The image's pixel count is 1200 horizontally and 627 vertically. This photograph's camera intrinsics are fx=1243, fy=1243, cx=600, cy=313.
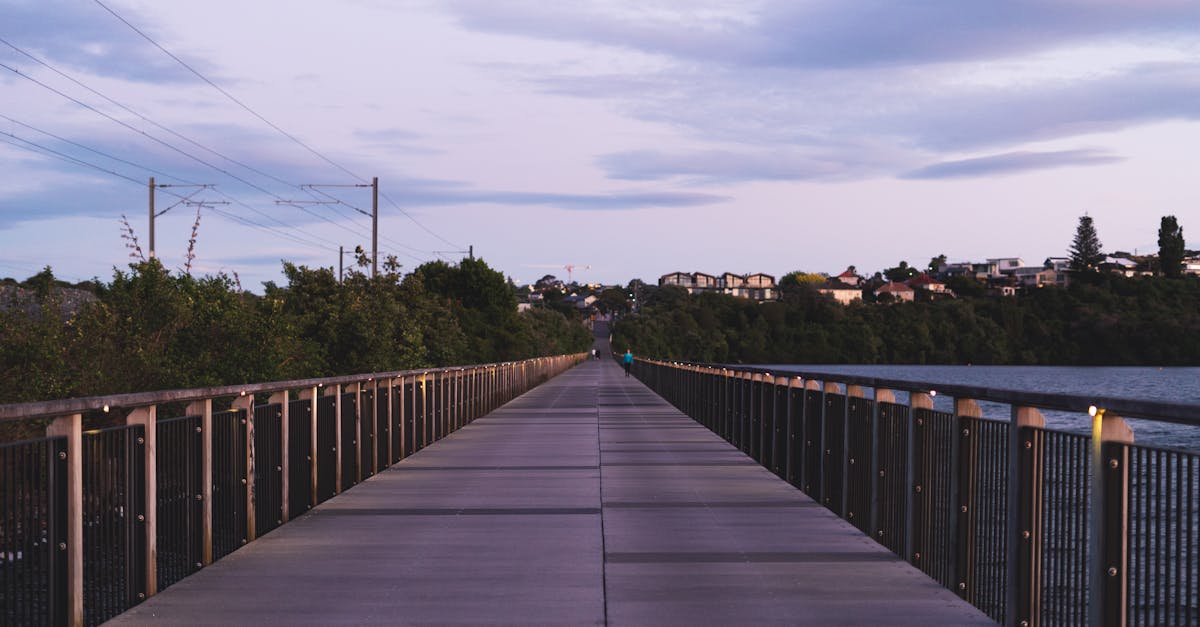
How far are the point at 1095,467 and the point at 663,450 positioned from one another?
516 inches

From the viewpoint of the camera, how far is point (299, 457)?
419 inches

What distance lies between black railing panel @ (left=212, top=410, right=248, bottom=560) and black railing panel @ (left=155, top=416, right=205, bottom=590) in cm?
31

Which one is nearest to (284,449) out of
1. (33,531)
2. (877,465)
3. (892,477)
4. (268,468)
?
(268,468)

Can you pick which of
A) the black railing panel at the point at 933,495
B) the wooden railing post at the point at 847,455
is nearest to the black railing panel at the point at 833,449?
the wooden railing post at the point at 847,455

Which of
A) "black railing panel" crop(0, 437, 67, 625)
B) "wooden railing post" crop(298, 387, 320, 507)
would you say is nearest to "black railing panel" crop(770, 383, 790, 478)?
"wooden railing post" crop(298, 387, 320, 507)

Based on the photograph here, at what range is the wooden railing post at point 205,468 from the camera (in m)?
8.02

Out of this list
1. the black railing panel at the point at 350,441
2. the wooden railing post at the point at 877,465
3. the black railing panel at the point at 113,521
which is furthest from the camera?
the black railing panel at the point at 350,441

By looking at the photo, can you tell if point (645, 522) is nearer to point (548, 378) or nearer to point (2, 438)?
point (2, 438)

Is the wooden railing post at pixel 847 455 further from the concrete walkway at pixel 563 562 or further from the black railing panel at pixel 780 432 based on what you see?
the black railing panel at pixel 780 432

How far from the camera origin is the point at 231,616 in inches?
259

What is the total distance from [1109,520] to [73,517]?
4.71 metres

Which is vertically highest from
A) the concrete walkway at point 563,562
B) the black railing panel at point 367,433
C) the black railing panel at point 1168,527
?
the black railing panel at point 1168,527

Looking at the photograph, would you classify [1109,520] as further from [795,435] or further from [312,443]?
[795,435]

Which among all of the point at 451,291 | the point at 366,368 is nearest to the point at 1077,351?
the point at 451,291
